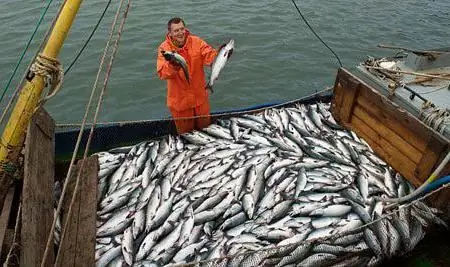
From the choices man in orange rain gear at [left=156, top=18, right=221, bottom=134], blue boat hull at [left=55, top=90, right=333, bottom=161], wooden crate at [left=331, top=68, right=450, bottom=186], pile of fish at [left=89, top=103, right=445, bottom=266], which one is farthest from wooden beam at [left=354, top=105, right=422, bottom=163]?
man in orange rain gear at [left=156, top=18, right=221, bottom=134]

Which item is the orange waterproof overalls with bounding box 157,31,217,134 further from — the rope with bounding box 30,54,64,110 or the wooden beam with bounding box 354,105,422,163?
the wooden beam with bounding box 354,105,422,163

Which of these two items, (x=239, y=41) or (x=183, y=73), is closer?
(x=183, y=73)

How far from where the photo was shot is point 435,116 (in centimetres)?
523

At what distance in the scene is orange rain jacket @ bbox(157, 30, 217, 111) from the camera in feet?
19.7

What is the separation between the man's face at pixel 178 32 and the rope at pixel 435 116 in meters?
3.51

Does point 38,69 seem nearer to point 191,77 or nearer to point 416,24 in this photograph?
point 191,77

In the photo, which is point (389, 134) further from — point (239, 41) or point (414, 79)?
point (239, 41)

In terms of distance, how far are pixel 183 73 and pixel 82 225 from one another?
264 centimetres

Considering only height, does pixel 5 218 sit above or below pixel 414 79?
below

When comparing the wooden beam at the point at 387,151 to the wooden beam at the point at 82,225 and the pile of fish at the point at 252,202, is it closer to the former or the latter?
the pile of fish at the point at 252,202

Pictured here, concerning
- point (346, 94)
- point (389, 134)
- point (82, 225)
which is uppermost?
point (346, 94)

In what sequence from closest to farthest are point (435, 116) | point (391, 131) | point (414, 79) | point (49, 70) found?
1. point (49, 70)
2. point (435, 116)
3. point (391, 131)
4. point (414, 79)

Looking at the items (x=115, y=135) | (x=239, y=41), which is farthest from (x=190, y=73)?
(x=239, y=41)

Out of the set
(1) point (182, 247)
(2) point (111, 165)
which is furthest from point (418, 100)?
(2) point (111, 165)
